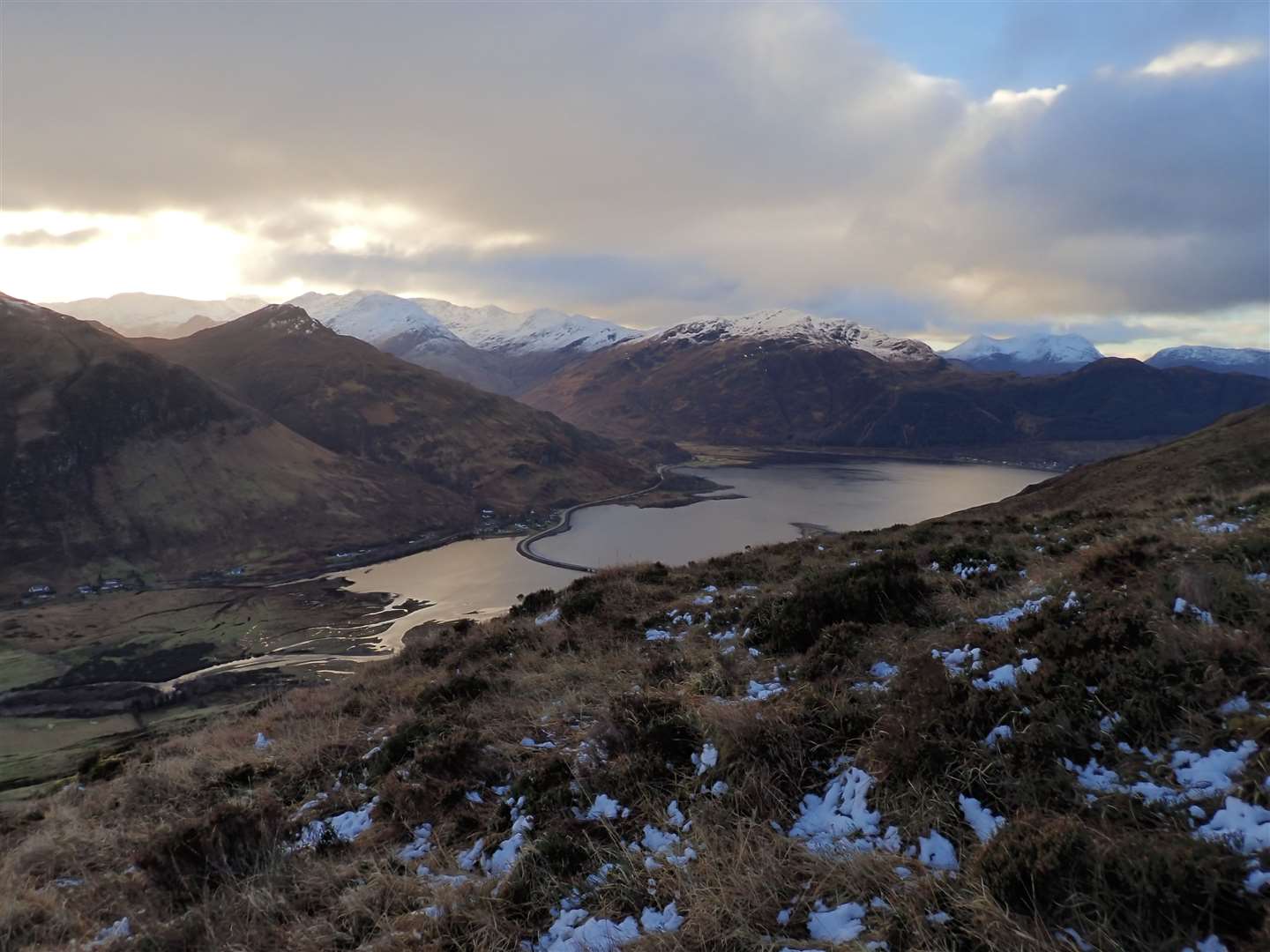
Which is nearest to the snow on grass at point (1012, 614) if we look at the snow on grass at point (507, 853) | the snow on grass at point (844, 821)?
the snow on grass at point (844, 821)

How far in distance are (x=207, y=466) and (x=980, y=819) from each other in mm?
145151

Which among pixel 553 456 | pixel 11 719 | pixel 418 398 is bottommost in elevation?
pixel 11 719

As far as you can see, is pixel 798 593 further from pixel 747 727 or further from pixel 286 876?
pixel 286 876

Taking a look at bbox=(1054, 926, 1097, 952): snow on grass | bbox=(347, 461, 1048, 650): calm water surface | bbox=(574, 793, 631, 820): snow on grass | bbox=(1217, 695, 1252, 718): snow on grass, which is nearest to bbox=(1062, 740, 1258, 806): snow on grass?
bbox=(1217, 695, 1252, 718): snow on grass

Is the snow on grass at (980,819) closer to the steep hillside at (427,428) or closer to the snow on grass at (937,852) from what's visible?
the snow on grass at (937,852)

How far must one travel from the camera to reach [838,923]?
365 cm

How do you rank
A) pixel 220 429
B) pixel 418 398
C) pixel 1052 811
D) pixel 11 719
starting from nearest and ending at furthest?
pixel 1052 811, pixel 11 719, pixel 220 429, pixel 418 398

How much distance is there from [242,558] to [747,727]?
119 meters

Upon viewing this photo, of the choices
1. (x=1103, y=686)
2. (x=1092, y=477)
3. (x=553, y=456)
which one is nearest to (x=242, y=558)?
(x=553, y=456)

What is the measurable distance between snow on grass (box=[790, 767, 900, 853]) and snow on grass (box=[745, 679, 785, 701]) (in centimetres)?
171

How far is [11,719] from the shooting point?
50.9 meters

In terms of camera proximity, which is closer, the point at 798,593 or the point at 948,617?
the point at 948,617

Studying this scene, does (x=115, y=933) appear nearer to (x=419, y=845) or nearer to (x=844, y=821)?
(x=419, y=845)

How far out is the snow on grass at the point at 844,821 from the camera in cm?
425
